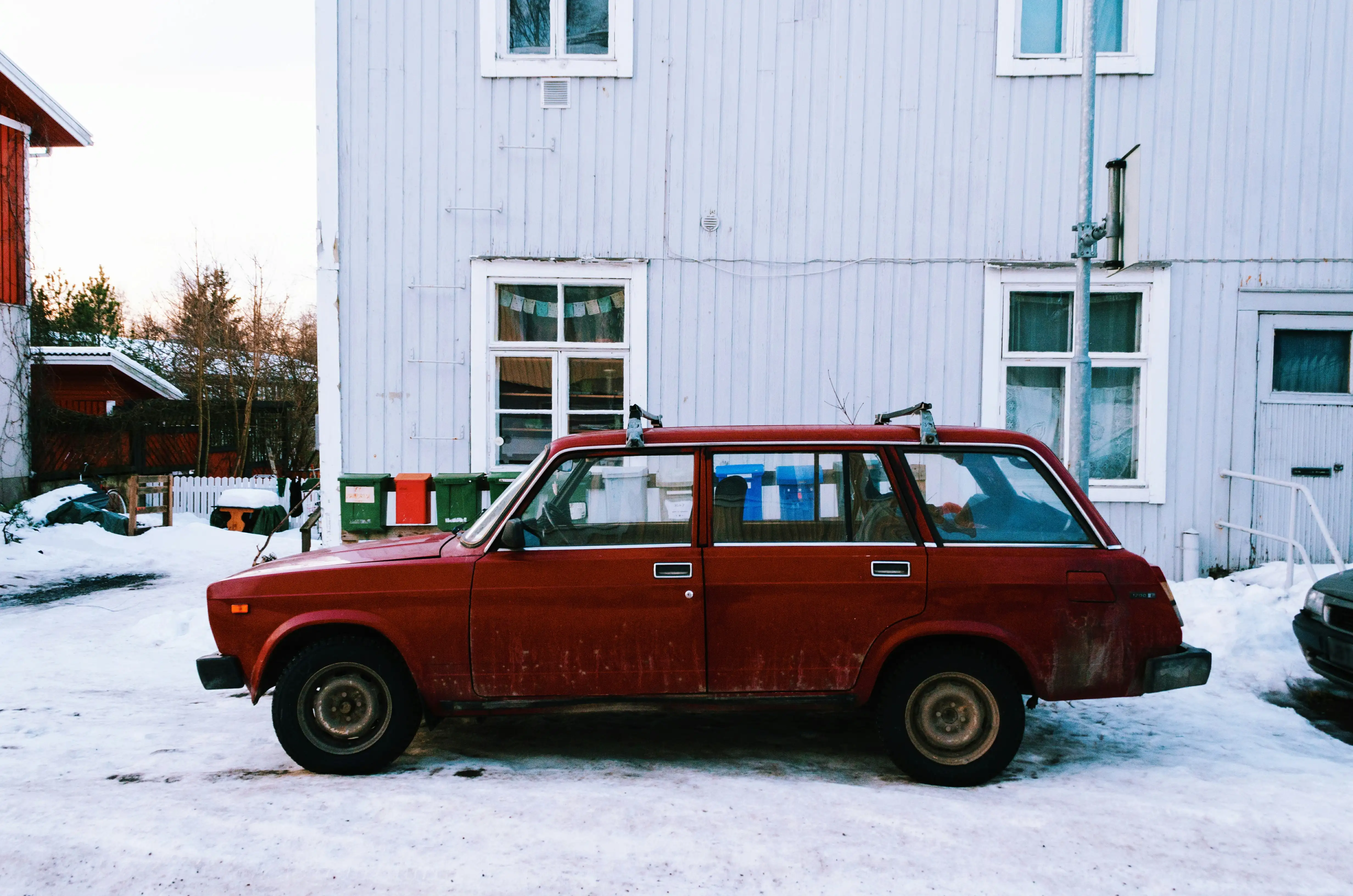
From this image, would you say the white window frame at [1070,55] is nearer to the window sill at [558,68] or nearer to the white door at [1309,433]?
the white door at [1309,433]

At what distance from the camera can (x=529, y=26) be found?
861 centimetres

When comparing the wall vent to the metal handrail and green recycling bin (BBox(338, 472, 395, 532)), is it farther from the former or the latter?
the metal handrail

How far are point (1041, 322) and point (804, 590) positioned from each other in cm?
557

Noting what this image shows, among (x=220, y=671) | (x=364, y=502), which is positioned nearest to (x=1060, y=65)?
(x=364, y=502)

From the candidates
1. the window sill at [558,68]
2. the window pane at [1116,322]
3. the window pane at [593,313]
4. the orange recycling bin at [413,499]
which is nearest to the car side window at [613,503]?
the orange recycling bin at [413,499]

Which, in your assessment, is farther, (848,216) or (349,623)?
(848,216)

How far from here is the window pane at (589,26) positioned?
28.2 feet

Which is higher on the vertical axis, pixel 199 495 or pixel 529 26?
pixel 529 26

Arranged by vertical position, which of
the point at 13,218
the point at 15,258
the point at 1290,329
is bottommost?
the point at 1290,329

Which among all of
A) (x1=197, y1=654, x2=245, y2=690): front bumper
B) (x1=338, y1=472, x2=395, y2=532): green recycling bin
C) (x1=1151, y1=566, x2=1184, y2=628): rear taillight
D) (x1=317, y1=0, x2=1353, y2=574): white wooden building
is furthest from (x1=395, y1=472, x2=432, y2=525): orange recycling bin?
(x1=1151, y1=566, x2=1184, y2=628): rear taillight

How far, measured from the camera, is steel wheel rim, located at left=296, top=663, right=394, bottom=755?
437 cm

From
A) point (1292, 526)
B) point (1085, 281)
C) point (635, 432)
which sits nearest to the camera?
point (635, 432)

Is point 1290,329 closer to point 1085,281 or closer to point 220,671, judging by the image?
point 1085,281

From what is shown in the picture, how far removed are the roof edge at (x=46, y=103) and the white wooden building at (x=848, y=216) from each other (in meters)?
13.0
